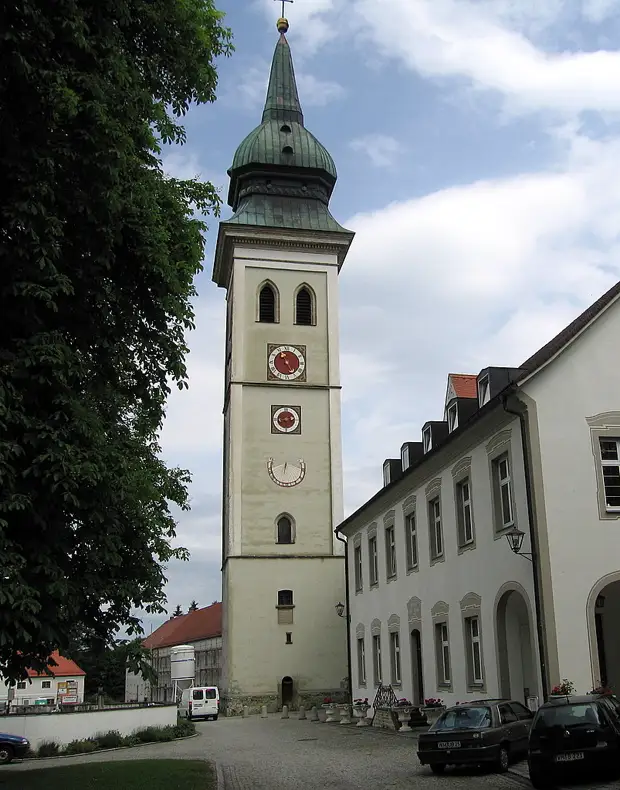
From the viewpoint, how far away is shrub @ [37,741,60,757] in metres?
24.8

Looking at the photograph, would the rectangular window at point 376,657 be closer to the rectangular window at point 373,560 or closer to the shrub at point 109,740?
the rectangular window at point 373,560

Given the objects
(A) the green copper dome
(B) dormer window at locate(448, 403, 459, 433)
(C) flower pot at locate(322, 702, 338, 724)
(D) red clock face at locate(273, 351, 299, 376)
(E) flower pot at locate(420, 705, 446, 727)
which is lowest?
(C) flower pot at locate(322, 702, 338, 724)

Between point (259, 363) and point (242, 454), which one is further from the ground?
point (259, 363)

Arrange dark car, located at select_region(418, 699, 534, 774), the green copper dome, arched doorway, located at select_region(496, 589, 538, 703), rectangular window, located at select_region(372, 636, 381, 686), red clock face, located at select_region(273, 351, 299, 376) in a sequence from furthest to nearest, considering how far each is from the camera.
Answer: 1. the green copper dome
2. red clock face, located at select_region(273, 351, 299, 376)
3. rectangular window, located at select_region(372, 636, 381, 686)
4. arched doorway, located at select_region(496, 589, 538, 703)
5. dark car, located at select_region(418, 699, 534, 774)

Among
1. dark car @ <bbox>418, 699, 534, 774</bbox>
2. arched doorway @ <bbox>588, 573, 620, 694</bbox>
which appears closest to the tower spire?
arched doorway @ <bbox>588, 573, 620, 694</bbox>

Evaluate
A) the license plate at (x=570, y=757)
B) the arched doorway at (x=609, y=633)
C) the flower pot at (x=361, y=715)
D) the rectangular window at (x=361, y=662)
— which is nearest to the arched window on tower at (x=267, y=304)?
the rectangular window at (x=361, y=662)

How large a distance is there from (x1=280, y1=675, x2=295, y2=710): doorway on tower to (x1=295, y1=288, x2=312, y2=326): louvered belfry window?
1736 cm

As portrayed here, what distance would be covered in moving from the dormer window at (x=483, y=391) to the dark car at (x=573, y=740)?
9.53 m

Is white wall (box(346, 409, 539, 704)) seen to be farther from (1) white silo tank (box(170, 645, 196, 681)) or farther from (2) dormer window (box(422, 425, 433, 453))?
(1) white silo tank (box(170, 645, 196, 681))

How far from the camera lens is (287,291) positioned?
154 feet

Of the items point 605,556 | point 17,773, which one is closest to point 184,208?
point 605,556

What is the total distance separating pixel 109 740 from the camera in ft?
85.2

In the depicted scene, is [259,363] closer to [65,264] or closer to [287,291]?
[287,291]

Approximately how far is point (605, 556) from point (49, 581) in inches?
476
